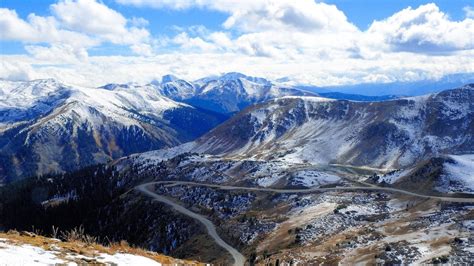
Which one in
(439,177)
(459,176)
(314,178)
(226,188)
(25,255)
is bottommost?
(226,188)

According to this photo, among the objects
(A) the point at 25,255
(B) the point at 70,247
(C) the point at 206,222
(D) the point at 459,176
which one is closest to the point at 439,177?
(D) the point at 459,176

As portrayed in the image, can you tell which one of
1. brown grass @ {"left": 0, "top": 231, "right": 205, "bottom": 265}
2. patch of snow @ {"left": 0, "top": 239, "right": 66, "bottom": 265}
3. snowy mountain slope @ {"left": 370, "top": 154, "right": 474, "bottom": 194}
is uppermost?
patch of snow @ {"left": 0, "top": 239, "right": 66, "bottom": 265}

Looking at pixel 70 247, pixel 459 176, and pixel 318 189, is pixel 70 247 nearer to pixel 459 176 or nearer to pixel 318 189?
pixel 459 176

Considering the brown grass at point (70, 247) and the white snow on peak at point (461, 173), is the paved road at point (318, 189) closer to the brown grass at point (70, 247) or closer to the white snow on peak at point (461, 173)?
the white snow on peak at point (461, 173)

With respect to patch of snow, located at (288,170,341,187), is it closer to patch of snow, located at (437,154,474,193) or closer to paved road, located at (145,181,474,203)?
paved road, located at (145,181,474,203)

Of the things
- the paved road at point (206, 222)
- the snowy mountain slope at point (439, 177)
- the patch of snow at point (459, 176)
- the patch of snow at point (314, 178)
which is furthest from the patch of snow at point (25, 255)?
the patch of snow at point (314, 178)

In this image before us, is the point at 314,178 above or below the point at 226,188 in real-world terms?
above

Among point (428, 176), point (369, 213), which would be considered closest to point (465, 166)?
point (428, 176)

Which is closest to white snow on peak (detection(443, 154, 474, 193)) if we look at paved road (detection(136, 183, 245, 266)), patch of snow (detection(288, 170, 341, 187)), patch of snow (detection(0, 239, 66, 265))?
patch of snow (detection(288, 170, 341, 187))
